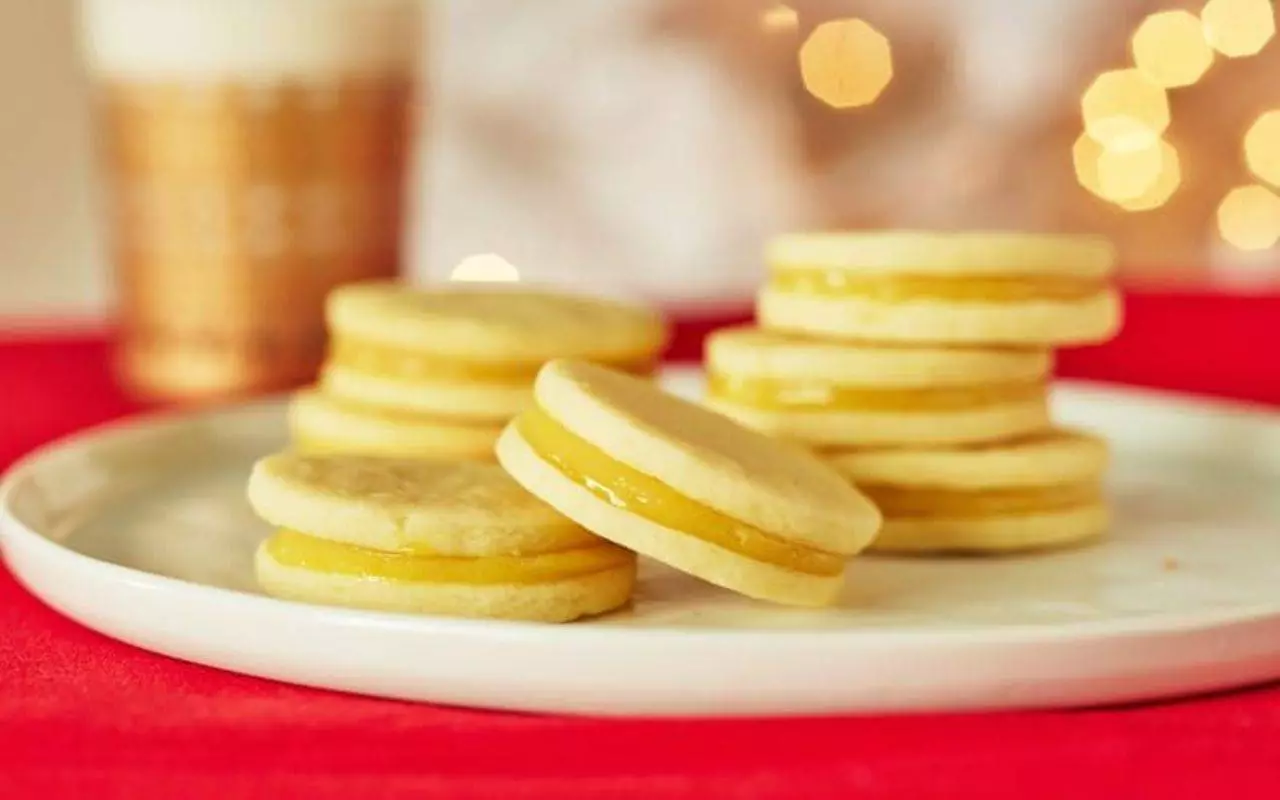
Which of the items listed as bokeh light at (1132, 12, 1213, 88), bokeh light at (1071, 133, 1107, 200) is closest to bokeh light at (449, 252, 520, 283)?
bokeh light at (1071, 133, 1107, 200)

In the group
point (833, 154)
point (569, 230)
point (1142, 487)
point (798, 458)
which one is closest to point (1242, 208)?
point (833, 154)

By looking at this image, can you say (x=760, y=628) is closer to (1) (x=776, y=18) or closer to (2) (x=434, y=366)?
(2) (x=434, y=366)

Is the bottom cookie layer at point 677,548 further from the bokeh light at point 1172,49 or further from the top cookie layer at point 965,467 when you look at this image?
the bokeh light at point 1172,49

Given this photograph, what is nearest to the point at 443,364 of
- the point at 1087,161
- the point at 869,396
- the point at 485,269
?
the point at 869,396

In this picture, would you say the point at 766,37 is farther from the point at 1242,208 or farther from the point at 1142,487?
the point at 1142,487

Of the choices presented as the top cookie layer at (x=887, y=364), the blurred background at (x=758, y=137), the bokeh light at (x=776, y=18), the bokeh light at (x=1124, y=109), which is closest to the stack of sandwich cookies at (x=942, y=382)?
the top cookie layer at (x=887, y=364)

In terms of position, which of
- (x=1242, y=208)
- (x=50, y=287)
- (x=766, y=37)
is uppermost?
(x=766, y=37)

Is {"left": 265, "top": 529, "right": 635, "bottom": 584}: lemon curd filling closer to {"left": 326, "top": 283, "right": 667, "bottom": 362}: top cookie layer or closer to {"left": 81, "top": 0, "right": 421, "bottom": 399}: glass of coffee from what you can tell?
{"left": 326, "top": 283, "right": 667, "bottom": 362}: top cookie layer
